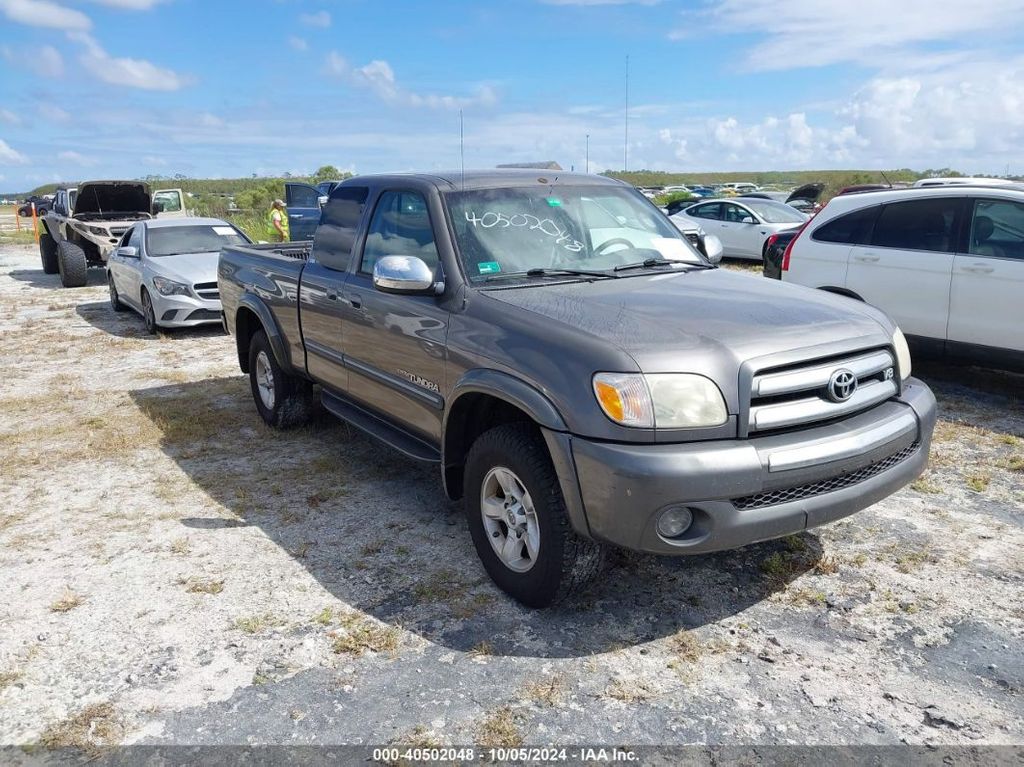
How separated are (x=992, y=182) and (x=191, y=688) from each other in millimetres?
6911

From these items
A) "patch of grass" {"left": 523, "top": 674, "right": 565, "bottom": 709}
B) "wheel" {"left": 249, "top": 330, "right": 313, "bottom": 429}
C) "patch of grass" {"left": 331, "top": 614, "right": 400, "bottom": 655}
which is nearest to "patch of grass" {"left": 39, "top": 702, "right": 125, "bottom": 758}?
"patch of grass" {"left": 331, "top": 614, "right": 400, "bottom": 655}

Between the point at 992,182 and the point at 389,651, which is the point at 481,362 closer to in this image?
the point at 389,651

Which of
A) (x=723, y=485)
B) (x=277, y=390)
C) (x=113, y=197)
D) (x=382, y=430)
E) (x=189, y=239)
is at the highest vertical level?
(x=113, y=197)

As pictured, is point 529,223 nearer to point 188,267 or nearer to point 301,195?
point 188,267

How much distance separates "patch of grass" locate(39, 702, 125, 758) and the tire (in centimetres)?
847

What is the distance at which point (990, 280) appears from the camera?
20.4 ft

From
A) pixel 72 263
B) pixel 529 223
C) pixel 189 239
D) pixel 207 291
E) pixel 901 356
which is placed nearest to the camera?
pixel 901 356

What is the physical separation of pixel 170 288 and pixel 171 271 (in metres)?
0.36

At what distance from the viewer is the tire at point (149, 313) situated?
1070cm

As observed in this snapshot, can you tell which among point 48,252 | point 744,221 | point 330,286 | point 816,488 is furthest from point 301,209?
point 816,488

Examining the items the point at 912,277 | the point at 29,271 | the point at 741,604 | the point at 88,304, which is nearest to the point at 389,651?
the point at 741,604

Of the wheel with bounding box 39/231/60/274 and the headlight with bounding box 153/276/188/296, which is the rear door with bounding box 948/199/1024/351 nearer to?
the headlight with bounding box 153/276/188/296

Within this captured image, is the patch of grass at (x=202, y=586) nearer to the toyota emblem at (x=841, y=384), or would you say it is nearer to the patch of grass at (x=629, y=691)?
the patch of grass at (x=629, y=691)

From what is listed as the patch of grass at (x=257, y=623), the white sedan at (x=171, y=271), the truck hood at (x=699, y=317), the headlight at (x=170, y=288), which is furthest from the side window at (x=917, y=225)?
the headlight at (x=170, y=288)
